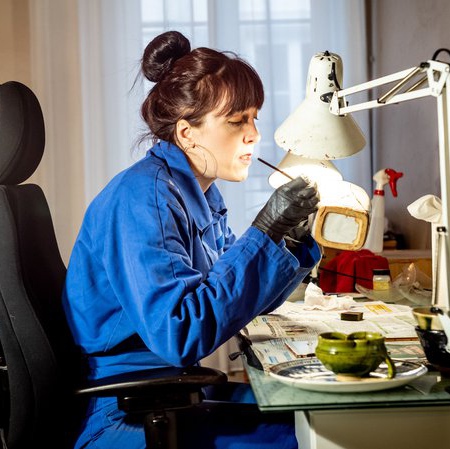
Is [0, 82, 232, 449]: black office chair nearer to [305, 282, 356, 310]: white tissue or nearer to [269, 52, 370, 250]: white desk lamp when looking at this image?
[269, 52, 370, 250]: white desk lamp

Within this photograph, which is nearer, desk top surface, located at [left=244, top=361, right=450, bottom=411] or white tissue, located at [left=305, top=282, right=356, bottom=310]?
desk top surface, located at [left=244, top=361, right=450, bottom=411]

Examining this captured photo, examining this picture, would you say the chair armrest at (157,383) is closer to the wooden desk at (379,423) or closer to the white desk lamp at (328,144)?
the wooden desk at (379,423)

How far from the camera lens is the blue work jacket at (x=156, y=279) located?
123 cm

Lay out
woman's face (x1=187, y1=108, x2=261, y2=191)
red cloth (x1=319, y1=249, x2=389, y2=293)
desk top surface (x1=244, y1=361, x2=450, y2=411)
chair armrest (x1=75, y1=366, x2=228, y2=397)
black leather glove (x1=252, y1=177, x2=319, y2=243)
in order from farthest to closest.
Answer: red cloth (x1=319, y1=249, x2=389, y2=293) < woman's face (x1=187, y1=108, x2=261, y2=191) < black leather glove (x1=252, y1=177, x2=319, y2=243) < chair armrest (x1=75, y1=366, x2=228, y2=397) < desk top surface (x1=244, y1=361, x2=450, y2=411)

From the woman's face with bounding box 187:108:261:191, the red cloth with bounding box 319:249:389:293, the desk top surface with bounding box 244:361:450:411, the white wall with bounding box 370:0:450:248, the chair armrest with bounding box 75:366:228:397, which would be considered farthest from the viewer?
the white wall with bounding box 370:0:450:248

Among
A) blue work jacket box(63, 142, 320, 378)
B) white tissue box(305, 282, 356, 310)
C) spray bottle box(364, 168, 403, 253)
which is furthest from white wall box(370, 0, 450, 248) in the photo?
blue work jacket box(63, 142, 320, 378)

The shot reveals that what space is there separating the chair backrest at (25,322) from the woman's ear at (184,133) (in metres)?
0.30

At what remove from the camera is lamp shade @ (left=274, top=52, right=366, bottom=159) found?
142 centimetres

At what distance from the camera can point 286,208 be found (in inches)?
52.1

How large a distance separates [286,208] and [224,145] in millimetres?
274

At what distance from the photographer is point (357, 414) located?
3.42ft

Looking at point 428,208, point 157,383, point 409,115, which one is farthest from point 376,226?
point 157,383

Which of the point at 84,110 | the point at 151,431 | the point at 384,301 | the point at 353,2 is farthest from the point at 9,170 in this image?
the point at 353,2

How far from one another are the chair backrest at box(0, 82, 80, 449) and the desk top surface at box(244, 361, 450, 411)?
0.41 meters
